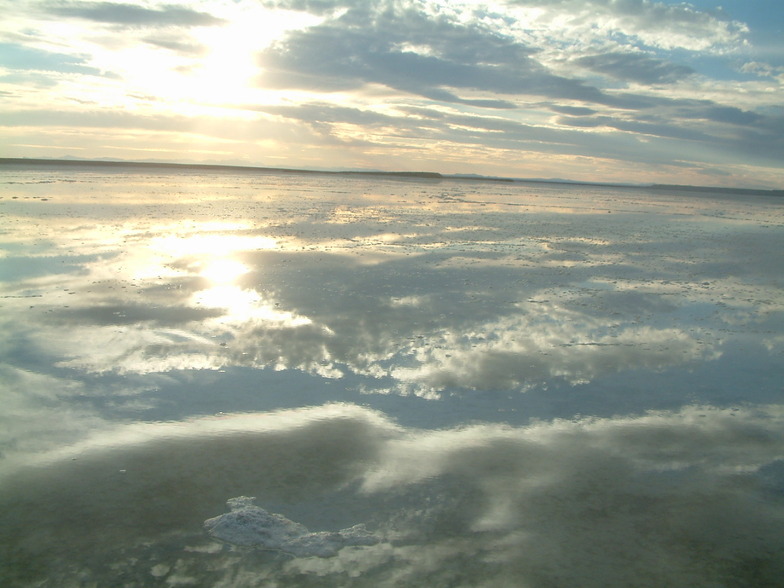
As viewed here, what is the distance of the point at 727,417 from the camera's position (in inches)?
272

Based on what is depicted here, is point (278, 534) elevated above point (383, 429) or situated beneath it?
situated beneath

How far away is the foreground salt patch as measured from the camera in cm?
433

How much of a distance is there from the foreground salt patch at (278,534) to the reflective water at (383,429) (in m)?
0.02

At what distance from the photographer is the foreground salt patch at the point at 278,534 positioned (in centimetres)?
433

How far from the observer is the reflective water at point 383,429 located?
430 centimetres

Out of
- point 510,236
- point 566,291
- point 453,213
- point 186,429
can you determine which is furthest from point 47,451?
point 453,213

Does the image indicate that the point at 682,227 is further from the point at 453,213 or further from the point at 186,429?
the point at 186,429

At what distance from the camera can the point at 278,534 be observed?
4.46m

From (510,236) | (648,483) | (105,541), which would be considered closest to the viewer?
(105,541)

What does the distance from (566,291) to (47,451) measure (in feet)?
33.6

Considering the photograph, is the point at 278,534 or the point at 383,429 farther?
the point at 383,429

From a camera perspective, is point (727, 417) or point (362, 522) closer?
point (362, 522)

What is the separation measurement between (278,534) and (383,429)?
1956 millimetres

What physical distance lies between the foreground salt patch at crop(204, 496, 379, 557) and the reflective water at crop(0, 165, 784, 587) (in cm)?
2
